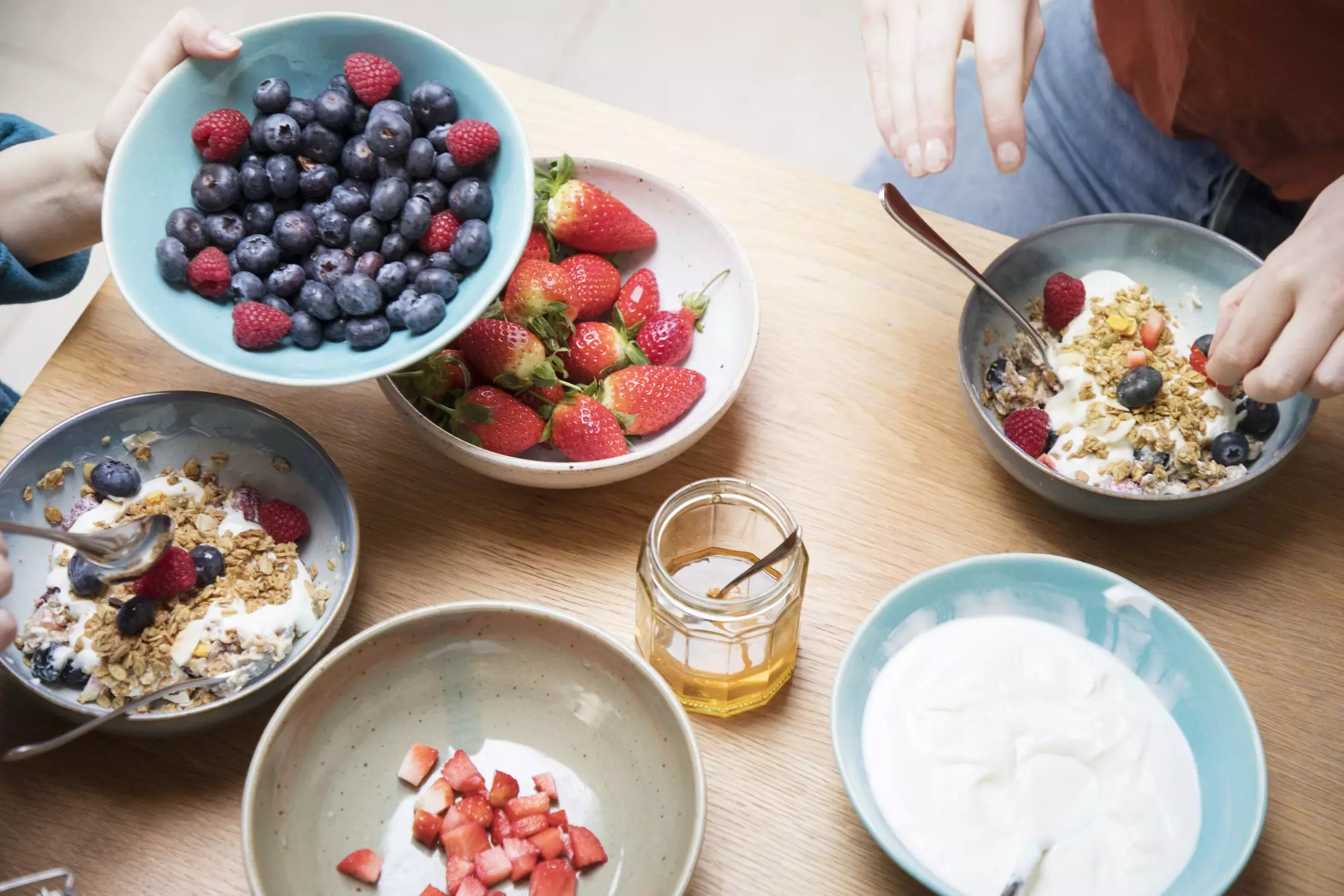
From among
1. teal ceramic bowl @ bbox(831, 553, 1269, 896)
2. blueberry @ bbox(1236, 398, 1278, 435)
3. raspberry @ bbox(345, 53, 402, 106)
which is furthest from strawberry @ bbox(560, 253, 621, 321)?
blueberry @ bbox(1236, 398, 1278, 435)

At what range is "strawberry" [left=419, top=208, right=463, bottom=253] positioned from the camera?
3.37 feet

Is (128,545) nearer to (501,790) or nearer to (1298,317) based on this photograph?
(501,790)

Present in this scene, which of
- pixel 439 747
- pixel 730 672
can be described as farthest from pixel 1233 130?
pixel 439 747

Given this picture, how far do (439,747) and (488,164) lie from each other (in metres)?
0.57

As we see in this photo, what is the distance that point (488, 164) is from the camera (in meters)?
1.05

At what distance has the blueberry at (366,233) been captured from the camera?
1.02 m

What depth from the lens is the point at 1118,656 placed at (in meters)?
0.98

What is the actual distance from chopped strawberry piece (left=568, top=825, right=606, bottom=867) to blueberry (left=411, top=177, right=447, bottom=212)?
60cm

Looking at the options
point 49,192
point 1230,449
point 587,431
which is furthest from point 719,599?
point 49,192

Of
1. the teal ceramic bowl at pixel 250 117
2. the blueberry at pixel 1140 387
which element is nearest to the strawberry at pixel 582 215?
the teal ceramic bowl at pixel 250 117

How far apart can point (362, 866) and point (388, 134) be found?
0.67 metres

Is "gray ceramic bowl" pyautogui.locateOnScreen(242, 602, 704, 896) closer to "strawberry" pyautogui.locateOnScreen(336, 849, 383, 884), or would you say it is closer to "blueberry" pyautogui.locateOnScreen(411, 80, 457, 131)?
"strawberry" pyautogui.locateOnScreen(336, 849, 383, 884)

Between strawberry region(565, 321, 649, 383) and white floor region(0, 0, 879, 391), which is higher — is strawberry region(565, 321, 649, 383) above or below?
above

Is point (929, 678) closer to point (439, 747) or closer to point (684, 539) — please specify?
point (684, 539)
